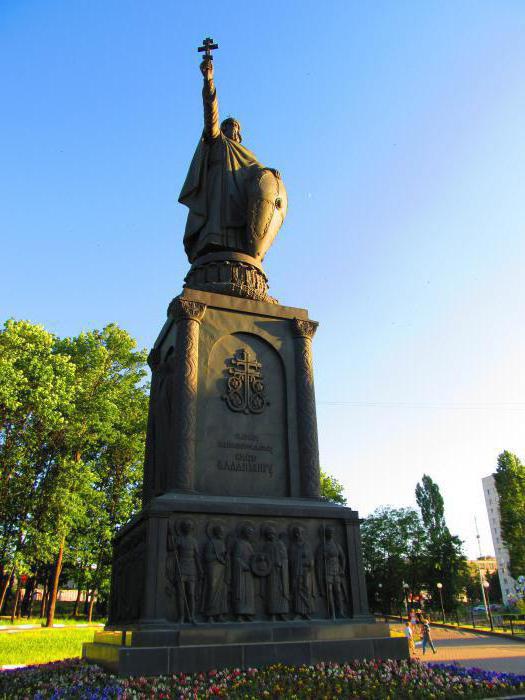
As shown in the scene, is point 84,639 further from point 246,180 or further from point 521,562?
point 521,562

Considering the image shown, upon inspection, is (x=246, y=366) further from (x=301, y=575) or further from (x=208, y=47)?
(x=208, y=47)

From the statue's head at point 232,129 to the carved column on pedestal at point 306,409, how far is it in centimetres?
570

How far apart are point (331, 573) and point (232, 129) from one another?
1080cm

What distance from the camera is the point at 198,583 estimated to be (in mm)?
8109

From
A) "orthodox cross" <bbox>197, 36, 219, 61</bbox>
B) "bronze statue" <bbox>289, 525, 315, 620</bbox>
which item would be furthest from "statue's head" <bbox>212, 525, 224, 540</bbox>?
"orthodox cross" <bbox>197, 36, 219, 61</bbox>

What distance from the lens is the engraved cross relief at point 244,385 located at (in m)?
10.3

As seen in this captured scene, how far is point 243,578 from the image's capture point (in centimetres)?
831

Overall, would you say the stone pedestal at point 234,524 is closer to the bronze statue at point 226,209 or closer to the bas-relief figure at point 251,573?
the bas-relief figure at point 251,573

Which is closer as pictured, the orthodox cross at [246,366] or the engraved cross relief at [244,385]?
the engraved cross relief at [244,385]

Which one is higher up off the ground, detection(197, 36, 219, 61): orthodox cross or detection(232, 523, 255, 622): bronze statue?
detection(197, 36, 219, 61): orthodox cross

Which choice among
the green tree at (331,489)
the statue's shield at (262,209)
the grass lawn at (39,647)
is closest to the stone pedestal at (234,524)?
the statue's shield at (262,209)

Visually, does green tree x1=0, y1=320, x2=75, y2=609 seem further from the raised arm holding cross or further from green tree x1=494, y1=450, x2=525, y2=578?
green tree x1=494, y1=450, x2=525, y2=578

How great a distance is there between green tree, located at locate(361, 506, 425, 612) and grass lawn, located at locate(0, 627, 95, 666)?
4798 cm

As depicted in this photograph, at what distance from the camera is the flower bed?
6434 millimetres
